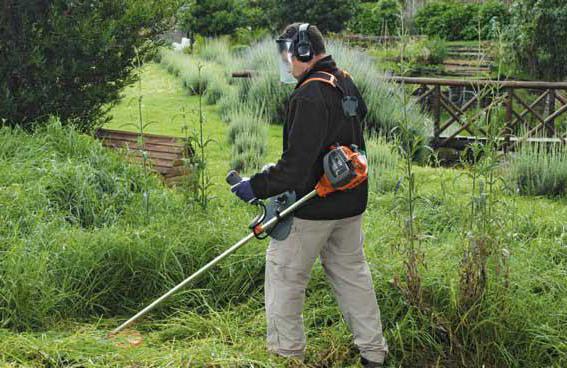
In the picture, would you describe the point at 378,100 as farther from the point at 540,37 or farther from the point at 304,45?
the point at 540,37

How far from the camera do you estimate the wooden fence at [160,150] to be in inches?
283

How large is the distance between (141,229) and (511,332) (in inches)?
99.5

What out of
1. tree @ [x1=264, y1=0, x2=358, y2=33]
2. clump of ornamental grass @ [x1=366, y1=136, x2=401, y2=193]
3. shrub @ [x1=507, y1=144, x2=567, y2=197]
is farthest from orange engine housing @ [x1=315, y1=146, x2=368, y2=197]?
tree @ [x1=264, y1=0, x2=358, y2=33]

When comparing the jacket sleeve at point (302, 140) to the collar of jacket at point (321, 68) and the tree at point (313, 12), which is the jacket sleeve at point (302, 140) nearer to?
the collar of jacket at point (321, 68)

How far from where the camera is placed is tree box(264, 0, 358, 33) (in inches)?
923

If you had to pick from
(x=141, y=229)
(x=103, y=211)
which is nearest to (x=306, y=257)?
(x=141, y=229)

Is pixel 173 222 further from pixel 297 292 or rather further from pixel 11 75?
pixel 11 75

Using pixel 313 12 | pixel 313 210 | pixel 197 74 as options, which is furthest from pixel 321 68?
pixel 313 12

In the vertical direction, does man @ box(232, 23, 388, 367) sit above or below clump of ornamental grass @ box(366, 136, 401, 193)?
above

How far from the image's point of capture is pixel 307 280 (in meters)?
4.24

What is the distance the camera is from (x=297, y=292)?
421cm

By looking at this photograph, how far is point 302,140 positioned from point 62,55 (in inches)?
188

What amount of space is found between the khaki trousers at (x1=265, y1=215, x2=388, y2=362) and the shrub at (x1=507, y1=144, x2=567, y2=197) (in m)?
4.05

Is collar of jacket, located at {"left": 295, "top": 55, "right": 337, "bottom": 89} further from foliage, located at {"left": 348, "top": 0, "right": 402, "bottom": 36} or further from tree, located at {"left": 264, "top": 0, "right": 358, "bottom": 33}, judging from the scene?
foliage, located at {"left": 348, "top": 0, "right": 402, "bottom": 36}
